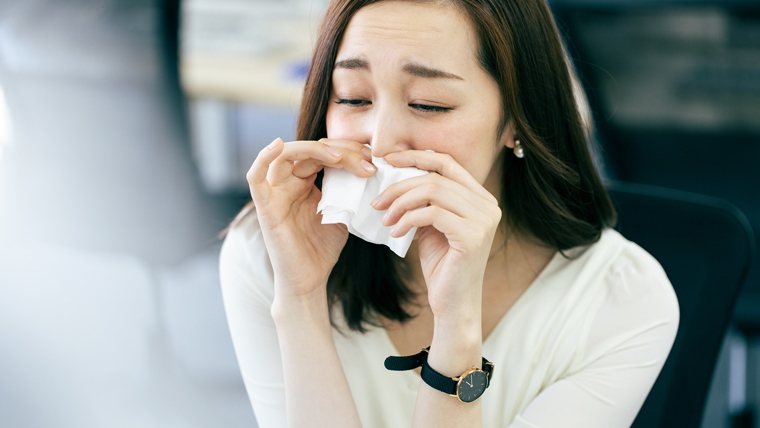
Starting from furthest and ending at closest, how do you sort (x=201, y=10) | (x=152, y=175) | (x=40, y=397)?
(x=201, y=10) → (x=40, y=397) → (x=152, y=175)

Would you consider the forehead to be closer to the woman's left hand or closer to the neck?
the woman's left hand

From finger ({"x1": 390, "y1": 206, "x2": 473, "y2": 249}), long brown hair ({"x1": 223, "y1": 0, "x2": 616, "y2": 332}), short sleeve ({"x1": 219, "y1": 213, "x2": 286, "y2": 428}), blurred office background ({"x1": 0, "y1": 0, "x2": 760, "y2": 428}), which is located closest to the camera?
finger ({"x1": 390, "y1": 206, "x2": 473, "y2": 249})

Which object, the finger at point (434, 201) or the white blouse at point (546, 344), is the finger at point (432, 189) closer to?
the finger at point (434, 201)

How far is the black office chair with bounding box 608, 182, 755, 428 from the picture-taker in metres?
1.05

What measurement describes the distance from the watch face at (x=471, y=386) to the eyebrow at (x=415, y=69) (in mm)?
438

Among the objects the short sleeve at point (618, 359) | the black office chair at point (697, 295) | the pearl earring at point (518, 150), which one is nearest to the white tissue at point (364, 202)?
the pearl earring at point (518, 150)

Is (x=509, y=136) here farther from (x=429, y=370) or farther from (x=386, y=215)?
(x=429, y=370)

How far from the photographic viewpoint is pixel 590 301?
1106 millimetres

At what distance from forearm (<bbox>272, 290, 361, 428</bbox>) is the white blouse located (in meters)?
0.09

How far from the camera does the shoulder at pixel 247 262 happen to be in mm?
1139

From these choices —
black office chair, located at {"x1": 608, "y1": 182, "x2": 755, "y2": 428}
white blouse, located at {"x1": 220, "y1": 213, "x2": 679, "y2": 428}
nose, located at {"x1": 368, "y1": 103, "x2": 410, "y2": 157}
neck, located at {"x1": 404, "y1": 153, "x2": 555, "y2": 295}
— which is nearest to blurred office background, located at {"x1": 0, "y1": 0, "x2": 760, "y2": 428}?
black office chair, located at {"x1": 608, "y1": 182, "x2": 755, "y2": 428}

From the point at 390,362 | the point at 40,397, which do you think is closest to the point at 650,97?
the point at 390,362

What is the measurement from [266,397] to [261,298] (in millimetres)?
174

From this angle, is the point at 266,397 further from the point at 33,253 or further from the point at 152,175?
the point at 33,253
